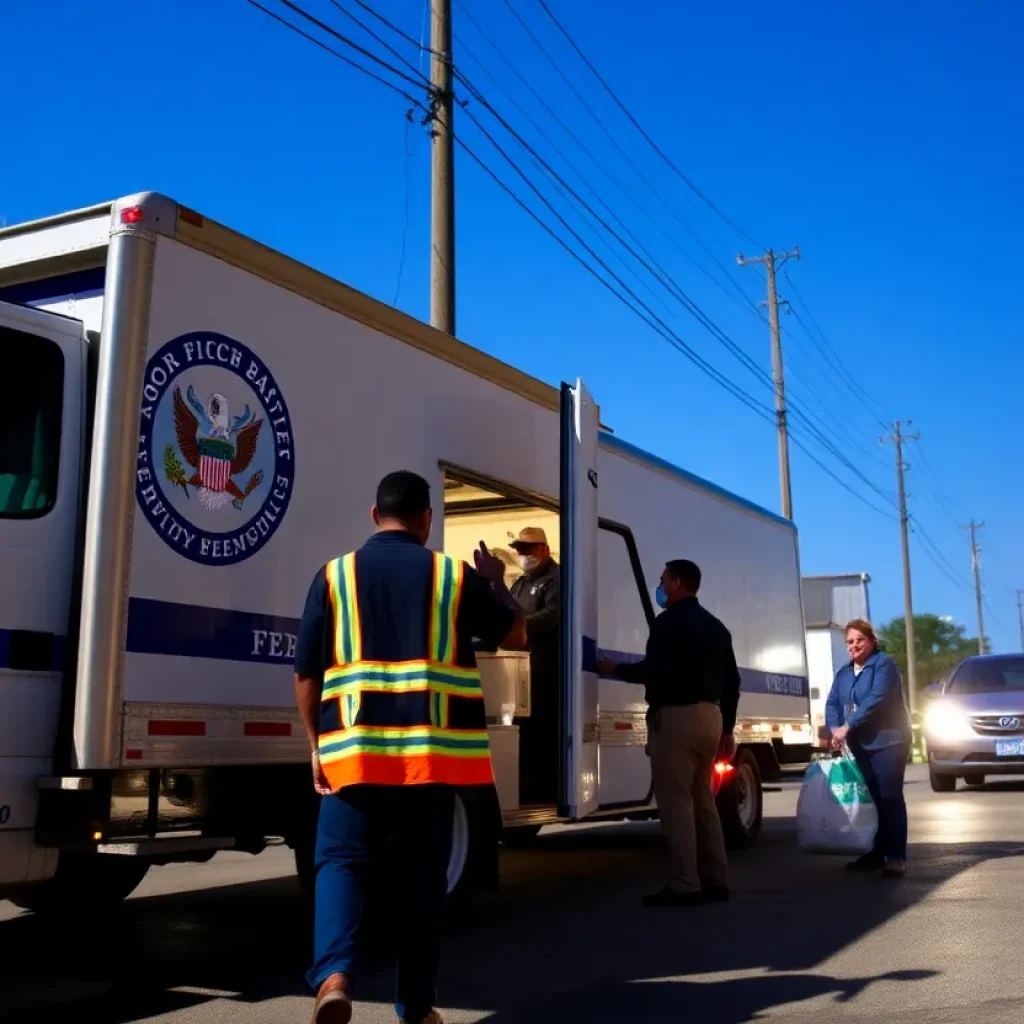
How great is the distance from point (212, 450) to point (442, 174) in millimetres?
8620

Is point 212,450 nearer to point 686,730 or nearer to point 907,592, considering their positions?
point 686,730

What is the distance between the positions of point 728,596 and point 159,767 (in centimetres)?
674

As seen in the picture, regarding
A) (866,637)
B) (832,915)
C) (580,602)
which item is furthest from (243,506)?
(866,637)

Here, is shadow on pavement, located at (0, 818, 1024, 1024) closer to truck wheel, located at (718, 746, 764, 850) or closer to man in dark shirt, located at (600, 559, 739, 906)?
man in dark shirt, located at (600, 559, 739, 906)

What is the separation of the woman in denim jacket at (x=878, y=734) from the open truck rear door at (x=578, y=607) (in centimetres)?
230

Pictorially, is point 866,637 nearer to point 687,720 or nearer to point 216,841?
point 687,720

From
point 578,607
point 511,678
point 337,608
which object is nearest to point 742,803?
point 511,678

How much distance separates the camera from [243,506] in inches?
235

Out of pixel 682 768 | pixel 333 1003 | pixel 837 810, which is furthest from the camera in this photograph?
pixel 837 810

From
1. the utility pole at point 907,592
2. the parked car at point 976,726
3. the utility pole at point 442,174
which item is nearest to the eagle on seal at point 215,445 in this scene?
the utility pole at point 442,174

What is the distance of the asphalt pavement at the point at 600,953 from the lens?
5152mm

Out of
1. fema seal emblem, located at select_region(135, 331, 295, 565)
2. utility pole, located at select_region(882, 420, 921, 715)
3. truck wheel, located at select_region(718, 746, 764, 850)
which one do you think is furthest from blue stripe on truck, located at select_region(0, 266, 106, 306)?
utility pole, located at select_region(882, 420, 921, 715)

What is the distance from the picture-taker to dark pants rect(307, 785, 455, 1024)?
4.43m

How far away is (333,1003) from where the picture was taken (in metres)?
4.18
